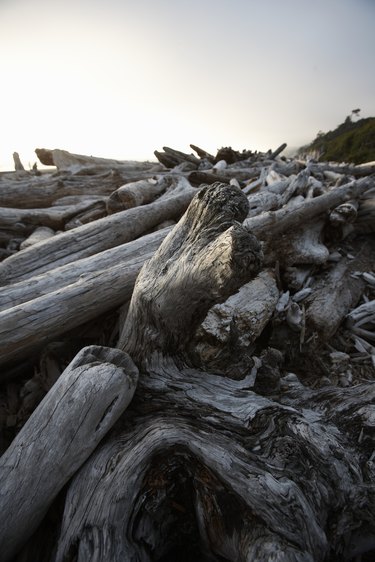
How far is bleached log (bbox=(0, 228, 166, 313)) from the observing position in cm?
307

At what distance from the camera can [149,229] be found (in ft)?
17.3

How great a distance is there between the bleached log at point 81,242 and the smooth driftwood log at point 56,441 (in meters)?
2.45

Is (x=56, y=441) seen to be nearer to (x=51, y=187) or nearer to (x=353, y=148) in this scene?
(x=51, y=187)

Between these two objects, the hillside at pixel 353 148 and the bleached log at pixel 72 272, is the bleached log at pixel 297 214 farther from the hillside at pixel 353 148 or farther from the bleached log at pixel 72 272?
the hillside at pixel 353 148

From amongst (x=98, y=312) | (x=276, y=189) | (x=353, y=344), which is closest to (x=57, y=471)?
(x=98, y=312)

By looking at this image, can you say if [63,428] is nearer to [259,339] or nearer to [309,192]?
[259,339]

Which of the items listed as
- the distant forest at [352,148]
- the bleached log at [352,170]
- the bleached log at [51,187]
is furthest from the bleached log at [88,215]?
the distant forest at [352,148]

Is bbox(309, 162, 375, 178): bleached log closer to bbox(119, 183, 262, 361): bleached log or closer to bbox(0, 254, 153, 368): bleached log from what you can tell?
bbox(0, 254, 153, 368): bleached log

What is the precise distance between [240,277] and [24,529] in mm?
1844

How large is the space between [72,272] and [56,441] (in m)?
2.05

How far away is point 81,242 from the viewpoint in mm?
A: 4422

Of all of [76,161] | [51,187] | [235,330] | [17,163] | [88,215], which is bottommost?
[235,330]

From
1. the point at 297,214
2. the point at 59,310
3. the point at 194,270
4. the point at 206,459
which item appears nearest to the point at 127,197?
the point at 297,214

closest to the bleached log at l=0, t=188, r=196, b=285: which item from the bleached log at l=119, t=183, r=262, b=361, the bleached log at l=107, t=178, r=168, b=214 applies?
the bleached log at l=107, t=178, r=168, b=214
